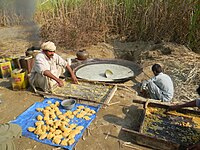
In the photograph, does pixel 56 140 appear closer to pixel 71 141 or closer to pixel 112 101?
pixel 71 141

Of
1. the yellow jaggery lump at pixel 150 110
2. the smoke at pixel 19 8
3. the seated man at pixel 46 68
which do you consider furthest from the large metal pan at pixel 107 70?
the smoke at pixel 19 8

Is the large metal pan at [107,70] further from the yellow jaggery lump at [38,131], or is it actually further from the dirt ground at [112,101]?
the yellow jaggery lump at [38,131]

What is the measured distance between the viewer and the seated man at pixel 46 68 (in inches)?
155

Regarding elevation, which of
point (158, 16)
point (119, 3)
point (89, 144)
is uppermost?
point (119, 3)

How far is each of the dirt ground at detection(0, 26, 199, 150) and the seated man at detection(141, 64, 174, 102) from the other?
30 centimetres

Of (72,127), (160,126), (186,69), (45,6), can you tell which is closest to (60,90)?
(72,127)

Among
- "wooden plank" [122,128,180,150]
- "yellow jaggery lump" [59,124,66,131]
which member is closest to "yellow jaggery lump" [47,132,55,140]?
"yellow jaggery lump" [59,124,66,131]

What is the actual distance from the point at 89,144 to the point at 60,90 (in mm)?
1716

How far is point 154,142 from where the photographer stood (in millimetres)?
2645

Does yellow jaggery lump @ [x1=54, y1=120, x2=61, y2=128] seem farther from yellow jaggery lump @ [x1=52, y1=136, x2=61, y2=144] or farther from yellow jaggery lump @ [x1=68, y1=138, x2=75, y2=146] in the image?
yellow jaggery lump @ [x1=68, y1=138, x2=75, y2=146]

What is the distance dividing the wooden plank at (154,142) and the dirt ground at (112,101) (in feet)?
0.30

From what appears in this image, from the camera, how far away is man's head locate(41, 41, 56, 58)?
153 inches

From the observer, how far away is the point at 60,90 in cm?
428

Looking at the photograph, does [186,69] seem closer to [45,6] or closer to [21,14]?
[45,6]
